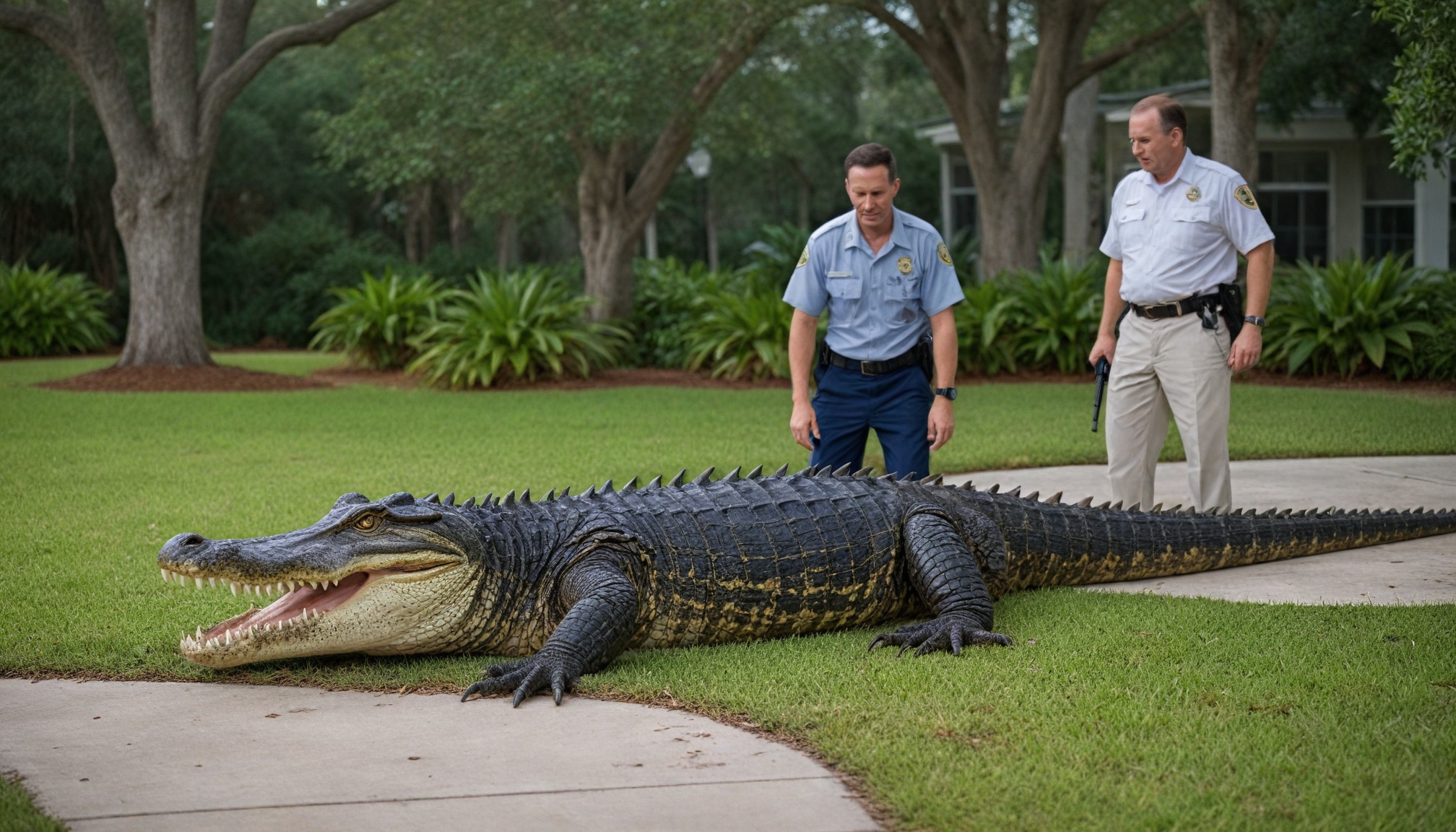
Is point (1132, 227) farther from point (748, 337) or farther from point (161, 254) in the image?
point (161, 254)

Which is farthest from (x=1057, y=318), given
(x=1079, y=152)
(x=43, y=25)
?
(x=43, y=25)

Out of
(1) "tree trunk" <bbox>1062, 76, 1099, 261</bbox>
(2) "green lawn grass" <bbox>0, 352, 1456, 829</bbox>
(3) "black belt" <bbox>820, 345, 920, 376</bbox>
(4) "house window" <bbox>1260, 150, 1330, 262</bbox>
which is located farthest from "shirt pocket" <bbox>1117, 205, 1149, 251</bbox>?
(4) "house window" <bbox>1260, 150, 1330, 262</bbox>

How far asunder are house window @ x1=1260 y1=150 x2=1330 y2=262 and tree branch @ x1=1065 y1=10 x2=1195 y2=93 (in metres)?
7.07

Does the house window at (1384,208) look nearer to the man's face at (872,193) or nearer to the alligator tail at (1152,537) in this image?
the alligator tail at (1152,537)

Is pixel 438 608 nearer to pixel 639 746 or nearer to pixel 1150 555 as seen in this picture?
pixel 639 746

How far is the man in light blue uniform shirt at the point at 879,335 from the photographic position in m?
5.82

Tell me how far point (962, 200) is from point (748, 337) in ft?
51.7

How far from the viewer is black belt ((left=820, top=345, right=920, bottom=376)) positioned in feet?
19.4

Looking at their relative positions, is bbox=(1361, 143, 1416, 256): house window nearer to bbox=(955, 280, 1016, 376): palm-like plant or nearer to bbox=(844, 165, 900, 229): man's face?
bbox=(955, 280, 1016, 376): palm-like plant

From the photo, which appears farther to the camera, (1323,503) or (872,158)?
(1323,503)

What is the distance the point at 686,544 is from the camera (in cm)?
468

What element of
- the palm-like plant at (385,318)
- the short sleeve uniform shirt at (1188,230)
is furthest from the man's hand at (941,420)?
the palm-like plant at (385,318)

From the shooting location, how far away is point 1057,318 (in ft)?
49.6

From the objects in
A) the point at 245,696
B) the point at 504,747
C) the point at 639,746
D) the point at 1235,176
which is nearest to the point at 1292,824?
the point at 639,746
